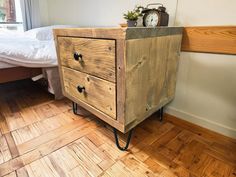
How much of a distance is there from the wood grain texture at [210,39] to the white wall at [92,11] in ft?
0.54

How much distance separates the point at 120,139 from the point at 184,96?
502 mm

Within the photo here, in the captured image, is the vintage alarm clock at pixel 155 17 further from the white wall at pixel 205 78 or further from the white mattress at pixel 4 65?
the white mattress at pixel 4 65

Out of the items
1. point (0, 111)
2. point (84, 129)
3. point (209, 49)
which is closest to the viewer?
point (209, 49)

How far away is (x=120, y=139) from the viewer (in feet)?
3.15

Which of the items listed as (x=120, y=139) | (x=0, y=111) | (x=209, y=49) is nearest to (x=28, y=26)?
(x=0, y=111)

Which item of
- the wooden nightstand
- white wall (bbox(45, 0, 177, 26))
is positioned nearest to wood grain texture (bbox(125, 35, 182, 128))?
the wooden nightstand

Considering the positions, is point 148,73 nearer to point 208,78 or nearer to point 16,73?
point 208,78

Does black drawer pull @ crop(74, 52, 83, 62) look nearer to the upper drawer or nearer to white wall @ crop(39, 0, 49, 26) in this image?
the upper drawer

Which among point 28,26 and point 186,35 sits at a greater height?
point 28,26

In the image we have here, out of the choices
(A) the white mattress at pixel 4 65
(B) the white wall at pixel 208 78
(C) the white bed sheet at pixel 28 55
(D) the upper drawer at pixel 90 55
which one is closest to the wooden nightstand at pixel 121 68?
(D) the upper drawer at pixel 90 55

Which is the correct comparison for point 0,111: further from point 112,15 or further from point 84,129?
point 112,15

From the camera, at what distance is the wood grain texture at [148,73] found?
68 cm

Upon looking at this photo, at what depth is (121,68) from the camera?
661 millimetres

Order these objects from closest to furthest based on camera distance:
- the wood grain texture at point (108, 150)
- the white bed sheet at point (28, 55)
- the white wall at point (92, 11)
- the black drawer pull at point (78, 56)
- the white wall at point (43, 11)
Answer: the wood grain texture at point (108, 150) → the black drawer pull at point (78, 56) → the white bed sheet at point (28, 55) → the white wall at point (92, 11) → the white wall at point (43, 11)
